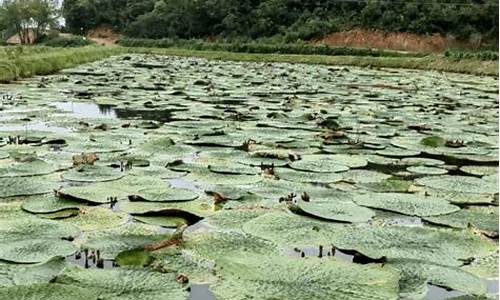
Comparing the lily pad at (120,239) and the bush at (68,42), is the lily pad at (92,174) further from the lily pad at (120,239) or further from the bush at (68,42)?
the bush at (68,42)

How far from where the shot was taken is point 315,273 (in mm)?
2217

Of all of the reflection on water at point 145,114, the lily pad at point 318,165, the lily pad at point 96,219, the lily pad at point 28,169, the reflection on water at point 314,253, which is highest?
the lily pad at point 28,169

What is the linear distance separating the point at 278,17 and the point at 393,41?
7.94m

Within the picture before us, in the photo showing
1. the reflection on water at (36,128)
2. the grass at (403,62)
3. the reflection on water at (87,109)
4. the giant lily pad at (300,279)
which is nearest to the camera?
the giant lily pad at (300,279)

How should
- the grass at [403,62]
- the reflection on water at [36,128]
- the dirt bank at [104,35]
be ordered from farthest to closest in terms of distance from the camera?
the dirt bank at [104,35] < the grass at [403,62] < the reflection on water at [36,128]

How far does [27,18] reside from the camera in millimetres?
43438

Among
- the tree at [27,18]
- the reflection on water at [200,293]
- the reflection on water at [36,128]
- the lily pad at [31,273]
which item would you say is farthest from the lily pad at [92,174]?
the tree at [27,18]

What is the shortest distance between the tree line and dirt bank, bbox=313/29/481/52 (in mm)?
388

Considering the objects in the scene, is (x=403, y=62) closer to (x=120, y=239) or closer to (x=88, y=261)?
(x=120, y=239)

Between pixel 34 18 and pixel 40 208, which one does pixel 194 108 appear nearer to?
pixel 40 208

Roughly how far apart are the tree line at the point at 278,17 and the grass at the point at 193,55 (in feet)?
28.0

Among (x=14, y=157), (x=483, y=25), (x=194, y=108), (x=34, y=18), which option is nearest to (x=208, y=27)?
(x=34, y=18)

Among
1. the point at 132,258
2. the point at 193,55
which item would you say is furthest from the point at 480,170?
the point at 193,55

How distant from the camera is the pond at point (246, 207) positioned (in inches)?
85.7
